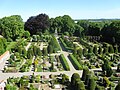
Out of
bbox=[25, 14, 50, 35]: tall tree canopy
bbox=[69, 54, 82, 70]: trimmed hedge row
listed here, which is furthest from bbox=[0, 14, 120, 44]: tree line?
bbox=[69, 54, 82, 70]: trimmed hedge row

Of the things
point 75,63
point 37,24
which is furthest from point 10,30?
point 75,63

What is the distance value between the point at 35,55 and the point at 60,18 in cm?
5569

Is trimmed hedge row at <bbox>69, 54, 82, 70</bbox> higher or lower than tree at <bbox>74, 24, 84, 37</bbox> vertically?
lower

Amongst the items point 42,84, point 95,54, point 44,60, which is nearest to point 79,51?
point 95,54

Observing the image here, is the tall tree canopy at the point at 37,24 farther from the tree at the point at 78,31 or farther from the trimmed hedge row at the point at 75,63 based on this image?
the trimmed hedge row at the point at 75,63

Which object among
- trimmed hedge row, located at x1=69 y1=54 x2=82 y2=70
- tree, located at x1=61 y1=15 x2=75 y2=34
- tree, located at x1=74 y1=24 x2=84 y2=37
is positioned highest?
tree, located at x1=61 y1=15 x2=75 y2=34

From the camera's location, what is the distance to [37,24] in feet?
313

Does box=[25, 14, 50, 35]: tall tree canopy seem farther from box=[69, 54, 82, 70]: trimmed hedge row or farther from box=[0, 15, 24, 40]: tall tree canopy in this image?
box=[69, 54, 82, 70]: trimmed hedge row

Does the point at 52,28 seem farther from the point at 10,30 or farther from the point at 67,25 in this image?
the point at 10,30

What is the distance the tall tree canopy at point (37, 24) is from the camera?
314 ft

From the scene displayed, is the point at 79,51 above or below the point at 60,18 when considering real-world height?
below

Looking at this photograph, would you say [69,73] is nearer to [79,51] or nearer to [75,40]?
[79,51]

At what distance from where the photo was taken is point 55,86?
3406 centimetres

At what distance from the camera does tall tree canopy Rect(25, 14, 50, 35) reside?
95.6 meters
